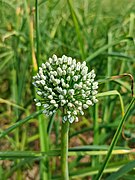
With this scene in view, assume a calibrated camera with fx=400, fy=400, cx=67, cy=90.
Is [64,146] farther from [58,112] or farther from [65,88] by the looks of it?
[58,112]

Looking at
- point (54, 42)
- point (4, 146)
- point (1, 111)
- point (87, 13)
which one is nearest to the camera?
point (4, 146)

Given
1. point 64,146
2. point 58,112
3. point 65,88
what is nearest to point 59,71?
point 65,88

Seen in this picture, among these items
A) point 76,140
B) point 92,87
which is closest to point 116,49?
point 76,140

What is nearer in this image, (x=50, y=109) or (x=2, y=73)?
(x=50, y=109)

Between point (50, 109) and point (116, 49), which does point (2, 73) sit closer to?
point (116, 49)

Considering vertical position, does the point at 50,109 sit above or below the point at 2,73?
below

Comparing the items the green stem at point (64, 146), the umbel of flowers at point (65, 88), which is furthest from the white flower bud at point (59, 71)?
the green stem at point (64, 146)

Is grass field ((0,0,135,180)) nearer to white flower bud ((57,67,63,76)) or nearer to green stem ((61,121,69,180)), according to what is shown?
green stem ((61,121,69,180))
